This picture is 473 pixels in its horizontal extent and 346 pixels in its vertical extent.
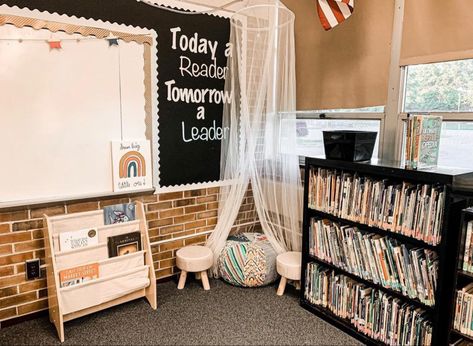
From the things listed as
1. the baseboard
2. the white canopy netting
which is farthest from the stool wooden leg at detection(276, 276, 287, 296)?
the baseboard

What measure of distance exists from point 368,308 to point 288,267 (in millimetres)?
638

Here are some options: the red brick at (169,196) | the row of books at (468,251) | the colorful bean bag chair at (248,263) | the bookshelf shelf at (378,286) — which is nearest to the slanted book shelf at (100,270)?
the red brick at (169,196)

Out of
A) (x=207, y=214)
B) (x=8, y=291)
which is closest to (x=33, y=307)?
(x=8, y=291)

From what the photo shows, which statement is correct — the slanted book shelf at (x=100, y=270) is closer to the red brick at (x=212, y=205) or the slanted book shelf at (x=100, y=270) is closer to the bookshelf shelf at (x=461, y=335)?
→ the red brick at (x=212, y=205)

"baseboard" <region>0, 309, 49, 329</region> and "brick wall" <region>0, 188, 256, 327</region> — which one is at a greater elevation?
"brick wall" <region>0, 188, 256, 327</region>

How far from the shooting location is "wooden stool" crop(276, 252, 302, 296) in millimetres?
2646

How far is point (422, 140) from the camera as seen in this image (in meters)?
1.96

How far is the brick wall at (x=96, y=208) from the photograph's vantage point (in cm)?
229

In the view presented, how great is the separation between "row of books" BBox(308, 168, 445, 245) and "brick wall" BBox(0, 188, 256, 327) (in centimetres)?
84

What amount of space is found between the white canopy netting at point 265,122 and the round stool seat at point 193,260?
0.52 ft

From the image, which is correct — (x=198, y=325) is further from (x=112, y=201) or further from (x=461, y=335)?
(x=461, y=335)

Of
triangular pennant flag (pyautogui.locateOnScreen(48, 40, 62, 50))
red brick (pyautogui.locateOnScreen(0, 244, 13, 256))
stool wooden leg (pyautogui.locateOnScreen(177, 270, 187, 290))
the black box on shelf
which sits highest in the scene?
triangular pennant flag (pyautogui.locateOnScreen(48, 40, 62, 50))

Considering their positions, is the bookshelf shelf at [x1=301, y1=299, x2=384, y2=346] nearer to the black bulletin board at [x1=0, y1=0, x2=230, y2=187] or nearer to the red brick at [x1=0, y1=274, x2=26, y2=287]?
the black bulletin board at [x1=0, y1=0, x2=230, y2=187]

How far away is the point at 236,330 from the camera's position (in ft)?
7.65
